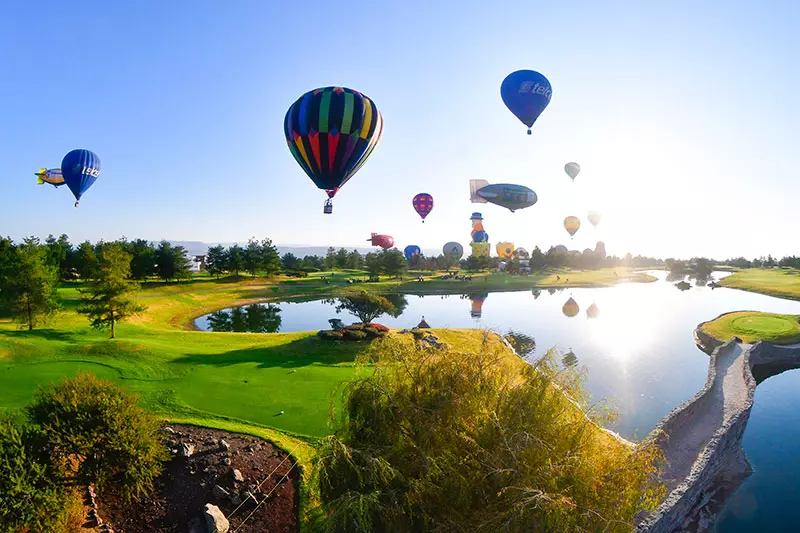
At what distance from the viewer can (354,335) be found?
101ft

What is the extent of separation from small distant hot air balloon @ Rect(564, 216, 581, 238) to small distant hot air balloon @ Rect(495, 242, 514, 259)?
4220 cm

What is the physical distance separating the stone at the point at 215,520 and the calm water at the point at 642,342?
14153mm

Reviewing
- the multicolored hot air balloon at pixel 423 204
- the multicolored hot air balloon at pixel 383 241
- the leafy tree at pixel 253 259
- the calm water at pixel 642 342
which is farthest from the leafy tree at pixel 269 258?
the multicolored hot air balloon at pixel 383 241

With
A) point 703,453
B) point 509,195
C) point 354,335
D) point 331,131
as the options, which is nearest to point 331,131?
point 331,131

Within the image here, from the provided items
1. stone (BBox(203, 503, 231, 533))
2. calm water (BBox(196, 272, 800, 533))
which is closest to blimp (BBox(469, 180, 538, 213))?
calm water (BBox(196, 272, 800, 533))

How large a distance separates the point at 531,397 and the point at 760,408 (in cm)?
2477

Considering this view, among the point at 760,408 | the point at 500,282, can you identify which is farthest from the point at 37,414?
the point at 500,282

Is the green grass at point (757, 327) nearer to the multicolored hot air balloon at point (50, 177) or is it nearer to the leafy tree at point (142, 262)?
the leafy tree at point (142, 262)

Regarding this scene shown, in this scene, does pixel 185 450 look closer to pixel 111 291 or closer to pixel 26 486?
pixel 26 486

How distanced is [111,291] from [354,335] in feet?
57.8

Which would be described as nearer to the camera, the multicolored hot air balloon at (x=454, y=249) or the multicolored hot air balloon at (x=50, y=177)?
the multicolored hot air balloon at (x=50, y=177)

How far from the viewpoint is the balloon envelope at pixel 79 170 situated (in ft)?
171

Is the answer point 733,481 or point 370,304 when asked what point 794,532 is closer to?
point 733,481

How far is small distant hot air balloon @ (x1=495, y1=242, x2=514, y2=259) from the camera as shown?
→ 145875 mm
